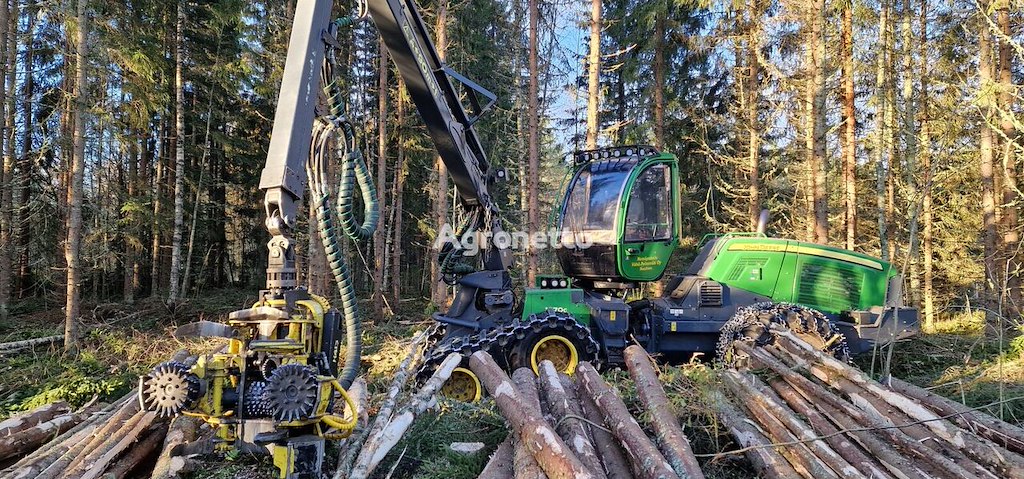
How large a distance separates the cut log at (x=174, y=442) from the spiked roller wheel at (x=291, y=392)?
99 cm

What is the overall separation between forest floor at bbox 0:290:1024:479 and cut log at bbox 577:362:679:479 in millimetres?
329

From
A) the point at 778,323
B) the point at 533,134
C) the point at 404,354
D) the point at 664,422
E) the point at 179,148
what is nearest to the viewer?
the point at 664,422

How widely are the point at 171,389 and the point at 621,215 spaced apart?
534 cm

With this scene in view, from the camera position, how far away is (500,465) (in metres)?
3.44

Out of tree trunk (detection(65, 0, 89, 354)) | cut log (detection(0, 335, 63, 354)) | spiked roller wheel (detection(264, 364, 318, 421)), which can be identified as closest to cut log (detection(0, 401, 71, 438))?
spiked roller wheel (detection(264, 364, 318, 421))

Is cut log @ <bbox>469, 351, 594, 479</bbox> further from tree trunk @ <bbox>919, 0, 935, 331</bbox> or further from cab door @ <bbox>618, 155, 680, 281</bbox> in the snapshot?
tree trunk @ <bbox>919, 0, 935, 331</bbox>

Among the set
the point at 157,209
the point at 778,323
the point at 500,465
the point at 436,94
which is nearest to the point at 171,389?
the point at 500,465

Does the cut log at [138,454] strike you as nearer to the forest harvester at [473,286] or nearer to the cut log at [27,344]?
the forest harvester at [473,286]

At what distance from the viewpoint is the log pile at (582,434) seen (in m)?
3.04

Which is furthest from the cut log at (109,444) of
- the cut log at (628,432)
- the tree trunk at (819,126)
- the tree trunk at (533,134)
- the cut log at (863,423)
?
the tree trunk at (819,126)

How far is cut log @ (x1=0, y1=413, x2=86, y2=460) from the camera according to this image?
13.8 feet

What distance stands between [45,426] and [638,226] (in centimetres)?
627

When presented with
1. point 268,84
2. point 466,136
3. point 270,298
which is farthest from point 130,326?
point 270,298

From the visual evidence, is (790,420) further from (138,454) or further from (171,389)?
(138,454)
